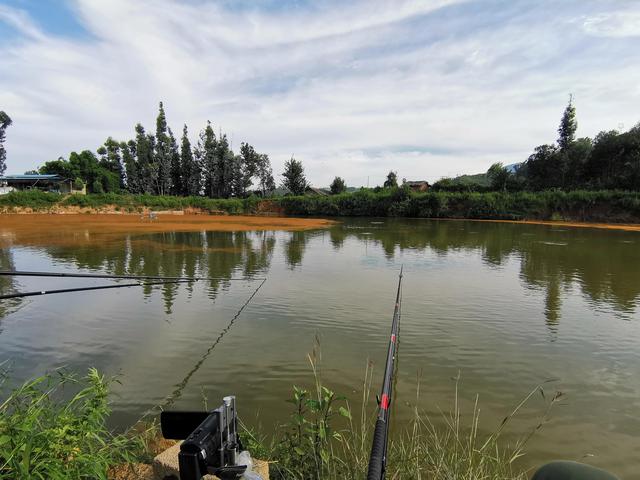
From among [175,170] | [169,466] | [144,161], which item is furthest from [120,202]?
[169,466]

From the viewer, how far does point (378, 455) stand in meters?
1.68

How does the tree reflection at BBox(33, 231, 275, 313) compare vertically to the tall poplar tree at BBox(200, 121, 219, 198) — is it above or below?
below

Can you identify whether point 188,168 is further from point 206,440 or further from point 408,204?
point 206,440

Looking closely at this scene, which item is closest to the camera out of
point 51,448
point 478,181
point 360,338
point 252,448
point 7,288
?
point 51,448

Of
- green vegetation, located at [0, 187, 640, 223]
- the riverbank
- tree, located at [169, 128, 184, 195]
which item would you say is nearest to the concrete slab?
the riverbank

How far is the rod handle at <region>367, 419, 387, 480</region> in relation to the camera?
1.50 meters

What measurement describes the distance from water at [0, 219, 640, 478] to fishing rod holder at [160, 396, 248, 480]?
309cm

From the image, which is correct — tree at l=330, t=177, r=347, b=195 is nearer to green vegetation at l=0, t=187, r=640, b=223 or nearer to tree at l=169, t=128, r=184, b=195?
green vegetation at l=0, t=187, r=640, b=223

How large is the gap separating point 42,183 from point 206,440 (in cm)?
6801

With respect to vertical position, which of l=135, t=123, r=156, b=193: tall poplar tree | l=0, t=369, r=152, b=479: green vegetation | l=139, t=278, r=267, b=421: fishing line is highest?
l=135, t=123, r=156, b=193: tall poplar tree

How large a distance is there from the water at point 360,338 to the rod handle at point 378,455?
2981 mm

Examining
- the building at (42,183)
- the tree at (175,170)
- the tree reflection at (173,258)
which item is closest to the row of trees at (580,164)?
the tree reflection at (173,258)

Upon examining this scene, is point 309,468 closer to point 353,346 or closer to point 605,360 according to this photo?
point 353,346

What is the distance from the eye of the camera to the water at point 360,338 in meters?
4.97
